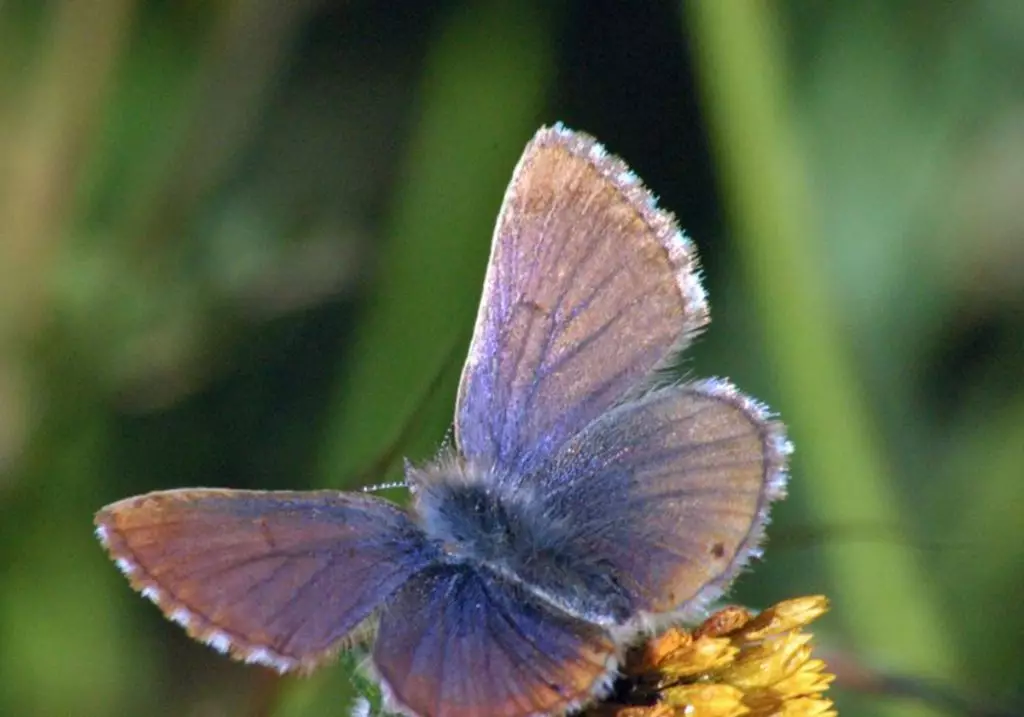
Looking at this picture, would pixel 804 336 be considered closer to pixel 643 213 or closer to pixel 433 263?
pixel 643 213

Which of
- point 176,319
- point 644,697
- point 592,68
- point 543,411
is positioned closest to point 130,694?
point 176,319

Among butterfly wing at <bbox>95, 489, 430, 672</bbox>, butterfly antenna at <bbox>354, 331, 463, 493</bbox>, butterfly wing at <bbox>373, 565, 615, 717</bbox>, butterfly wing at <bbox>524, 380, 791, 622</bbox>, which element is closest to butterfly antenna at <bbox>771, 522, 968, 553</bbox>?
butterfly wing at <bbox>524, 380, 791, 622</bbox>

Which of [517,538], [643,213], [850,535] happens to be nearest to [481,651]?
Answer: [517,538]

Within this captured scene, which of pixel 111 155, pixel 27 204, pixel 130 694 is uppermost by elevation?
pixel 111 155

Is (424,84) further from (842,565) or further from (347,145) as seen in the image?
(842,565)

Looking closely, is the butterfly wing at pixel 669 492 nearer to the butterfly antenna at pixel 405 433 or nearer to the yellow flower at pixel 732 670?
the yellow flower at pixel 732 670

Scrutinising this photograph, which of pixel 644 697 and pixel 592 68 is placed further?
pixel 592 68
